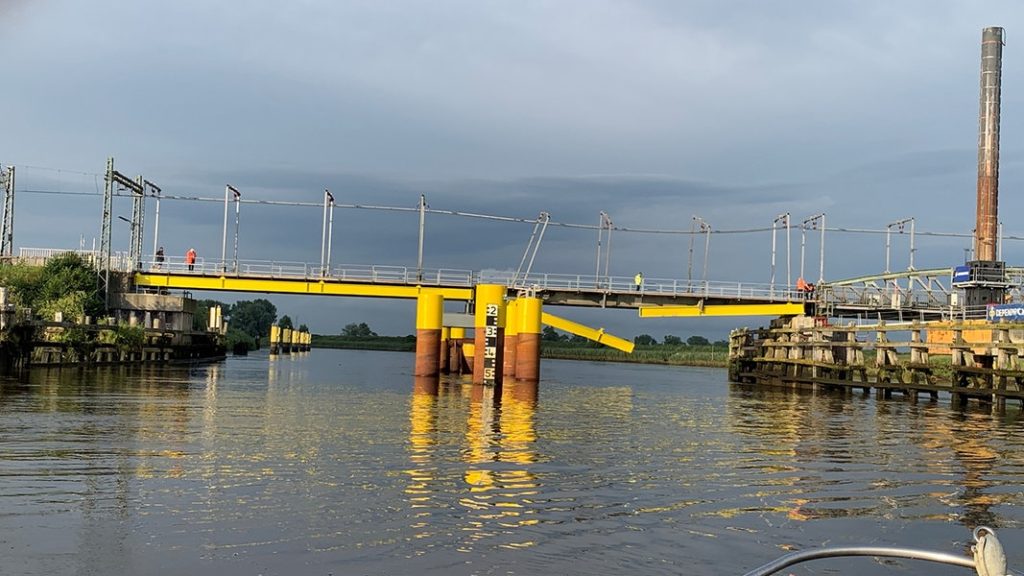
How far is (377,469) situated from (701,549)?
686 centimetres

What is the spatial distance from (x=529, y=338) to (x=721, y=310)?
81.1ft

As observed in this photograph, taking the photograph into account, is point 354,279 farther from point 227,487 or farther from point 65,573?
point 65,573

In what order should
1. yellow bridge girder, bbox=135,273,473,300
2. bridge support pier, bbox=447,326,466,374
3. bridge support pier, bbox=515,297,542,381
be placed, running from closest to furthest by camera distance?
bridge support pier, bbox=515,297,542,381, bridge support pier, bbox=447,326,466,374, yellow bridge girder, bbox=135,273,473,300

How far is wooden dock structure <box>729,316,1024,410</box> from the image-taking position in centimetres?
3556

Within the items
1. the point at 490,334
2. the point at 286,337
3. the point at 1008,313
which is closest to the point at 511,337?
the point at 490,334

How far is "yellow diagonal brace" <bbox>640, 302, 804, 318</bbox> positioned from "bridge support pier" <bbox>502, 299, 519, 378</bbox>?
17.4 meters

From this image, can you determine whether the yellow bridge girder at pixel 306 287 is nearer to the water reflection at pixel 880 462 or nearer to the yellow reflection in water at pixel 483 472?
the yellow reflection in water at pixel 483 472

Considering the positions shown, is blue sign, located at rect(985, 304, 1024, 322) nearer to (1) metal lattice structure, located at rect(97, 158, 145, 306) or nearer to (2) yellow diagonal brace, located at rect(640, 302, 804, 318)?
(2) yellow diagonal brace, located at rect(640, 302, 804, 318)

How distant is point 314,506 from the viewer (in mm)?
13047

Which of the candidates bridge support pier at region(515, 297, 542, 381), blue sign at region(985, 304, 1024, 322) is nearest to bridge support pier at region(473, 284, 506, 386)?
bridge support pier at region(515, 297, 542, 381)

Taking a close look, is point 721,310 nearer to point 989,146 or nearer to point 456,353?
point 456,353

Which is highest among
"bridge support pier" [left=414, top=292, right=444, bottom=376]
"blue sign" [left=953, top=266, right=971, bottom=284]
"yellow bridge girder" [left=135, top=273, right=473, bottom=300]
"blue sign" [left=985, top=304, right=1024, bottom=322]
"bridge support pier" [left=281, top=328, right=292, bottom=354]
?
"blue sign" [left=953, top=266, right=971, bottom=284]

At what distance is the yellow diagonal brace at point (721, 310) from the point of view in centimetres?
6838

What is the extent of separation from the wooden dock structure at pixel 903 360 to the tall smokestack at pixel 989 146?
1495 cm
